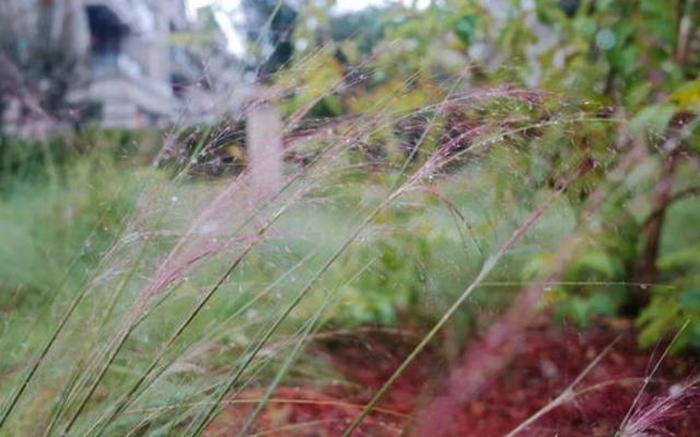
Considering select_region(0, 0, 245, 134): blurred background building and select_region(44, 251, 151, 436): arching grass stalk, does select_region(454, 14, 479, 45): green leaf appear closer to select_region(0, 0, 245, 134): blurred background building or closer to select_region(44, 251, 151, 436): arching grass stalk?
select_region(0, 0, 245, 134): blurred background building

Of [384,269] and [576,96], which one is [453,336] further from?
[576,96]

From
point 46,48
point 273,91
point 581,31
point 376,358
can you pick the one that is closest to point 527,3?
point 581,31

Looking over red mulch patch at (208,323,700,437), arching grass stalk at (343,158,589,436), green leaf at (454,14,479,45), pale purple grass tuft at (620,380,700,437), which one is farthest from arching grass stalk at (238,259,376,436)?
green leaf at (454,14,479,45)

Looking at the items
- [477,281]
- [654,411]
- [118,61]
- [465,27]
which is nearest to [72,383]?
[477,281]

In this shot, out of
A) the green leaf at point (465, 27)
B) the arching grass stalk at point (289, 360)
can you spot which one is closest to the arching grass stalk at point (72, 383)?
the arching grass stalk at point (289, 360)

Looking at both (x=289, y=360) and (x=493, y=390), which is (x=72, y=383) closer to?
(x=289, y=360)

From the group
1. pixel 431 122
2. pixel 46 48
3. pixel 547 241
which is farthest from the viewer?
pixel 46 48

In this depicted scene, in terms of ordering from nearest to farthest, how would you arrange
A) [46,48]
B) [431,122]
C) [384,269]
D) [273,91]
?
[431,122] < [273,91] < [384,269] < [46,48]
